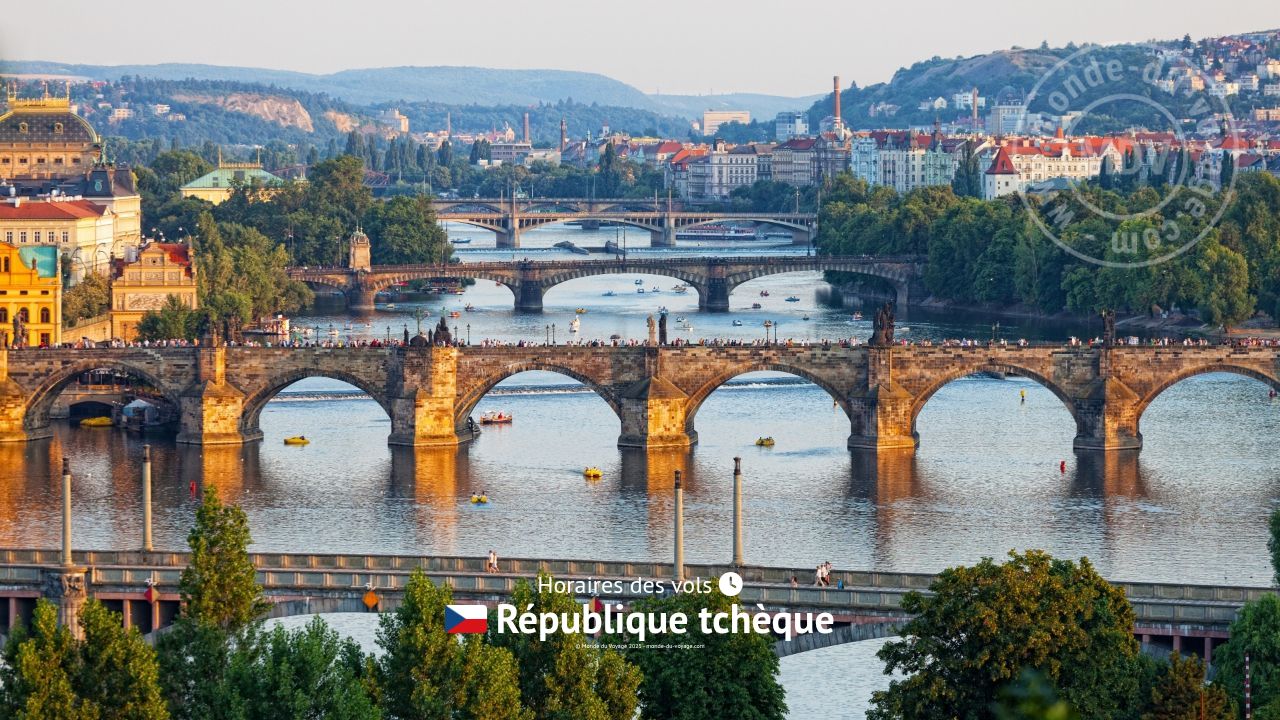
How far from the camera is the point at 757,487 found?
2992 inches

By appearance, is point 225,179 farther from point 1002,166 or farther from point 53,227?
point 53,227

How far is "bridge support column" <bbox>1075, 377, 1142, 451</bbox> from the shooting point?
8194 cm

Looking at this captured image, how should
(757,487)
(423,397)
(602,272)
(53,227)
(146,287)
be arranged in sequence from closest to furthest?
1. (757,487)
2. (423,397)
3. (146,287)
4. (53,227)
5. (602,272)

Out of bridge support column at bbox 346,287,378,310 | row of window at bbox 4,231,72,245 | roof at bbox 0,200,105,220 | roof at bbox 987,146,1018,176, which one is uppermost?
roof at bbox 987,146,1018,176

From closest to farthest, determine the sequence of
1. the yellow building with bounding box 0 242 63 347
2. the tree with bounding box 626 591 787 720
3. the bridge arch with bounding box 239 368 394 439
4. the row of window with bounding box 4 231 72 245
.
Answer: the tree with bounding box 626 591 787 720 → the bridge arch with bounding box 239 368 394 439 → the yellow building with bounding box 0 242 63 347 → the row of window with bounding box 4 231 72 245

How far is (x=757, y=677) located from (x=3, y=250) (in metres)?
60.4

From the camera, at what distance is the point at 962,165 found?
190625 mm

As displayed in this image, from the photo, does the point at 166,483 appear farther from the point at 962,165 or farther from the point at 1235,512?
the point at 962,165

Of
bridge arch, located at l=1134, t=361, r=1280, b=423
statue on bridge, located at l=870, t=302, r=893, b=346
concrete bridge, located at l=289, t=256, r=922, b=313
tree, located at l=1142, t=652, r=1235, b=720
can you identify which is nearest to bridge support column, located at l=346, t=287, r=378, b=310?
concrete bridge, located at l=289, t=256, r=922, b=313

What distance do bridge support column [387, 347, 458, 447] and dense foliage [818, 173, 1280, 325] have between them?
42384mm

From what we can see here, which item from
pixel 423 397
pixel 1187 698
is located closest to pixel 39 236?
pixel 423 397

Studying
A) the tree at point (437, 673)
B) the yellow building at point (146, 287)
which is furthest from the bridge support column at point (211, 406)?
the tree at point (437, 673)

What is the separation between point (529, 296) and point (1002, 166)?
68152 millimetres

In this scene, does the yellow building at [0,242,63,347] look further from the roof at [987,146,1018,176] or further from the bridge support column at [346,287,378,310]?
the roof at [987,146,1018,176]
